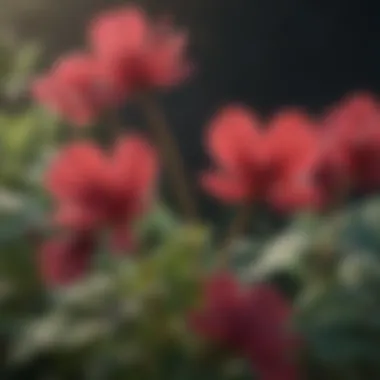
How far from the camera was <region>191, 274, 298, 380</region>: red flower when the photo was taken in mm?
540

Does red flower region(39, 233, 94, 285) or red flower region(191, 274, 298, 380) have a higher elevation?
red flower region(39, 233, 94, 285)

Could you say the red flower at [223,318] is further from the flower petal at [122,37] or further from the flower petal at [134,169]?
the flower petal at [122,37]

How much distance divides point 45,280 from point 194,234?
0.33 feet

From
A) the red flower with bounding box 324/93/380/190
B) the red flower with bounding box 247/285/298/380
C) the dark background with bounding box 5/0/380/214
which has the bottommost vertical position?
the red flower with bounding box 247/285/298/380

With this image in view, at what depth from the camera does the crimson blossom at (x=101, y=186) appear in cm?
58

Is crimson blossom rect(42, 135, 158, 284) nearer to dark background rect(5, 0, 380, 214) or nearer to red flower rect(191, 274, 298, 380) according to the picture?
red flower rect(191, 274, 298, 380)

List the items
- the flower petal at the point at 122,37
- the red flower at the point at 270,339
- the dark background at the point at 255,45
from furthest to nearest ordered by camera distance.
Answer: the dark background at the point at 255,45
the flower petal at the point at 122,37
the red flower at the point at 270,339

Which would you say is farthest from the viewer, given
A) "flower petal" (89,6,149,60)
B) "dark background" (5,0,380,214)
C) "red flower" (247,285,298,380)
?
"dark background" (5,0,380,214)

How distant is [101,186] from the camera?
58 centimetres

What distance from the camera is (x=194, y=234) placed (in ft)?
1.87

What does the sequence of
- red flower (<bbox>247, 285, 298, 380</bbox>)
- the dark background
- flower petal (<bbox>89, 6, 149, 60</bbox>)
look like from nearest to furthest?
red flower (<bbox>247, 285, 298, 380</bbox>) < flower petal (<bbox>89, 6, 149, 60</bbox>) < the dark background

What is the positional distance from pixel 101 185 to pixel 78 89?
0.48ft

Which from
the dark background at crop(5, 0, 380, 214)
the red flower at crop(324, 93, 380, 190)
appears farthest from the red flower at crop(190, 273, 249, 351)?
the dark background at crop(5, 0, 380, 214)

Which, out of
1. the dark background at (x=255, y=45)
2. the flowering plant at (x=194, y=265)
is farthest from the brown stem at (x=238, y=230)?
the dark background at (x=255, y=45)
